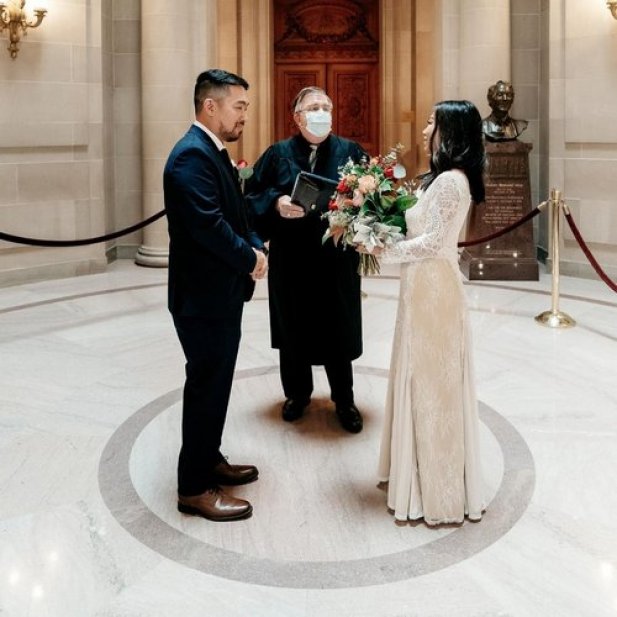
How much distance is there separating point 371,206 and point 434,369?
2.30ft

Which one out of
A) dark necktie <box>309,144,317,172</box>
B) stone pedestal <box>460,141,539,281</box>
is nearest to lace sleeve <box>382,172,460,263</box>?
dark necktie <box>309,144,317,172</box>

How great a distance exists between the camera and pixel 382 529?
3193mm

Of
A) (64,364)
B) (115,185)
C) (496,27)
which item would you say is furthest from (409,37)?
(64,364)

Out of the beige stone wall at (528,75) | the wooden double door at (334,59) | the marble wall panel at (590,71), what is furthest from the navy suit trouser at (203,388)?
the wooden double door at (334,59)

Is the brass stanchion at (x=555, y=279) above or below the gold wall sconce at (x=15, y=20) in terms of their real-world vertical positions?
below

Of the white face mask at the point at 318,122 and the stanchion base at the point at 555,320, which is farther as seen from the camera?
the stanchion base at the point at 555,320

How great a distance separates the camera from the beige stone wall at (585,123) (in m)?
8.53

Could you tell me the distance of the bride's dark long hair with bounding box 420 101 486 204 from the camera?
295 cm

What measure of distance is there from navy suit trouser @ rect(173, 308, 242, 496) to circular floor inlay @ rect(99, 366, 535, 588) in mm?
Result: 226

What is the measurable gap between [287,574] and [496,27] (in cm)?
830

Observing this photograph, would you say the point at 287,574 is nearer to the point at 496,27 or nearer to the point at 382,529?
the point at 382,529

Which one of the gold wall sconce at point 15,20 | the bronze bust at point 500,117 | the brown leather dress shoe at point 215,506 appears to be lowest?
the brown leather dress shoe at point 215,506

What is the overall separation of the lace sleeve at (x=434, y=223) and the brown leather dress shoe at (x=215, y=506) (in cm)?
121

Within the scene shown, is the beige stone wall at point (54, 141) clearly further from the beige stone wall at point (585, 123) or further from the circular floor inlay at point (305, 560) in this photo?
the circular floor inlay at point (305, 560)
